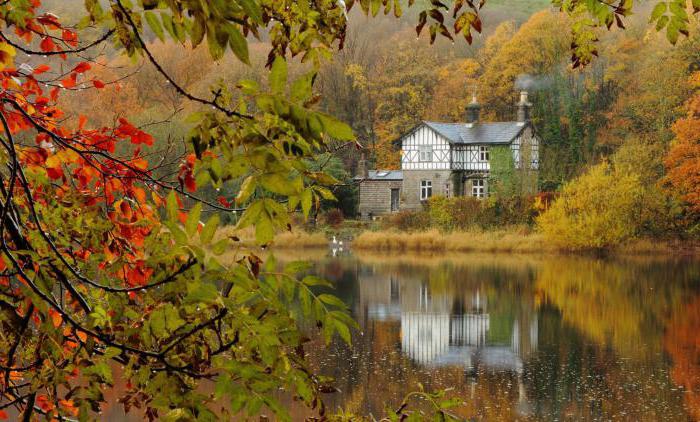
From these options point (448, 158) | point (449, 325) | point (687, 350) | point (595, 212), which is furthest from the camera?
point (448, 158)

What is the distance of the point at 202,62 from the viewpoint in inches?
1993

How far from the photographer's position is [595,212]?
27.3 m

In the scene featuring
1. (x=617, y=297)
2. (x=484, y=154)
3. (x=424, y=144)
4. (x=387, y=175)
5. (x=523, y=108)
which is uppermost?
(x=523, y=108)

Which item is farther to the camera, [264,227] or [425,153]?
[425,153]

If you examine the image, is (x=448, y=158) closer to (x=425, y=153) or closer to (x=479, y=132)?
(x=425, y=153)

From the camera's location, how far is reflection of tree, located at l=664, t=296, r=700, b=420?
1124 centimetres

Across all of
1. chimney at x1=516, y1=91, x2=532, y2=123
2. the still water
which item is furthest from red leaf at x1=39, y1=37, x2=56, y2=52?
chimney at x1=516, y1=91, x2=532, y2=123

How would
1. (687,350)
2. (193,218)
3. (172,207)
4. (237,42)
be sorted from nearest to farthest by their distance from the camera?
(237,42)
(193,218)
(172,207)
(687,350)

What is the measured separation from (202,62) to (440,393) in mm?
50108

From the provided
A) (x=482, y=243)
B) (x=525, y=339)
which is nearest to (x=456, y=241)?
(x=482, y=243)

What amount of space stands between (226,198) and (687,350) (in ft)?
25.6

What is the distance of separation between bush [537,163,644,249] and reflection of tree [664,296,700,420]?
862cm

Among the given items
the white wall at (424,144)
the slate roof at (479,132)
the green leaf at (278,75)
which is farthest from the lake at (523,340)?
the white wall at (424,144)

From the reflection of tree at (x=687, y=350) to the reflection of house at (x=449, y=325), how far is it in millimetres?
2087
